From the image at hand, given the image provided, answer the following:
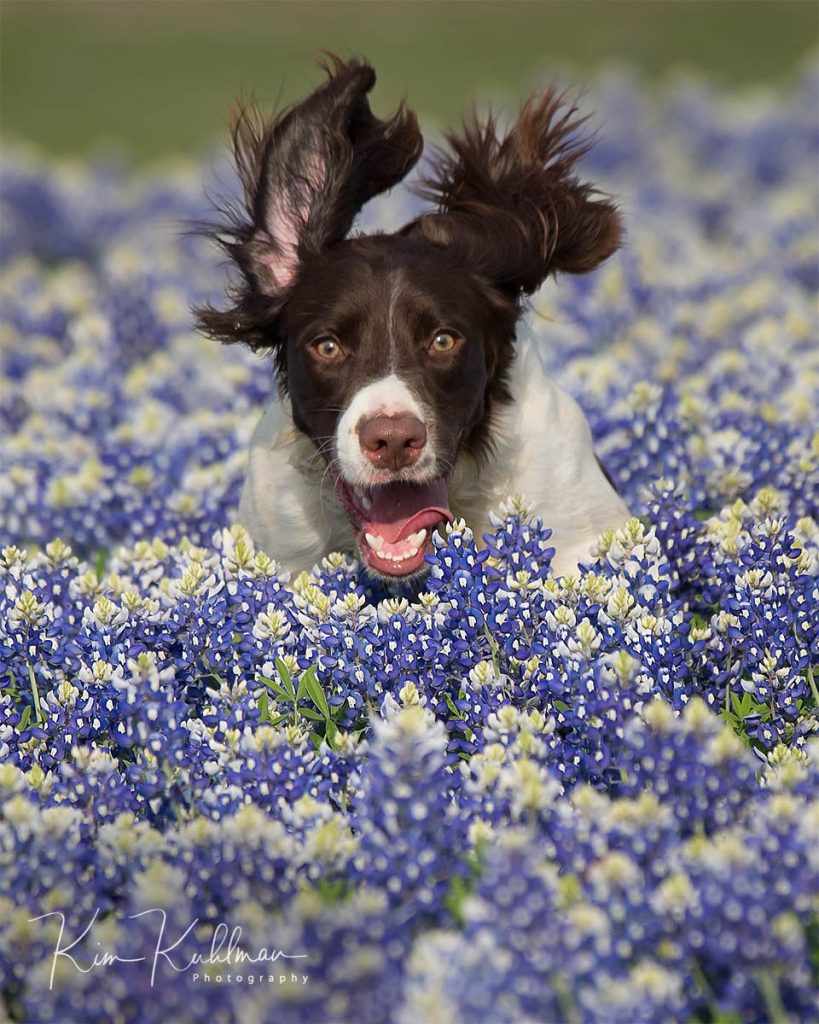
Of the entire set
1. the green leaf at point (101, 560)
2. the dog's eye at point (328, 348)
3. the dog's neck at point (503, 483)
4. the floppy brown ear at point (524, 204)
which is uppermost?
the floppy brown ear at point (524, 204)

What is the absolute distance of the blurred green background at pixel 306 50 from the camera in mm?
22234

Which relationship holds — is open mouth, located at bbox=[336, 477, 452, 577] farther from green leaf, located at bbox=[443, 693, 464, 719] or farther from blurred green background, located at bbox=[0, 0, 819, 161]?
blurred green background, located at bbox=[0, 0, 819, 161]

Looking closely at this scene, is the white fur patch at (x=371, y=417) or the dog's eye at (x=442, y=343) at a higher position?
the dog's eye at (x=442, y=343)

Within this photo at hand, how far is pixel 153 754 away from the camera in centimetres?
346

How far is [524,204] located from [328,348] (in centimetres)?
90

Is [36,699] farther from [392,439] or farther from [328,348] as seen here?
[328,348]

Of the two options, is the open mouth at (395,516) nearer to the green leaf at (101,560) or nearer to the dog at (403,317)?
the dog at (403,317)

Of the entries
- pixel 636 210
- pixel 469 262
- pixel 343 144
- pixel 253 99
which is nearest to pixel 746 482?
pixel 469 262

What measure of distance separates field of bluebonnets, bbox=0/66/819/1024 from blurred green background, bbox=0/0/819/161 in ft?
43.6

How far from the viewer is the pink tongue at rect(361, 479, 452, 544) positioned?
181 inches

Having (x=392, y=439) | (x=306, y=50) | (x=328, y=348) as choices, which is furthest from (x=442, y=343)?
(x=306, y=50)

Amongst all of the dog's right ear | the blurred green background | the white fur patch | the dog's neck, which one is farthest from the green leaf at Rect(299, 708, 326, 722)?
the blurred green background

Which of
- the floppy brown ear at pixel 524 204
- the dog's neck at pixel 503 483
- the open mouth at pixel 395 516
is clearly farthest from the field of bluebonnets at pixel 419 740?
the floppy brown ear at pixel 524 204

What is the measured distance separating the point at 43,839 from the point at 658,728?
1.30m
